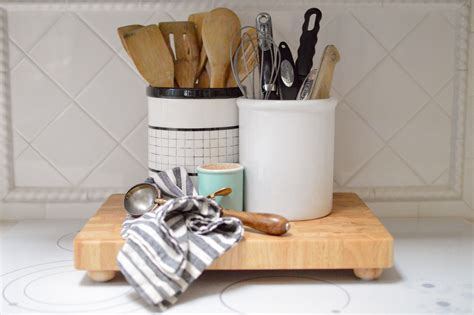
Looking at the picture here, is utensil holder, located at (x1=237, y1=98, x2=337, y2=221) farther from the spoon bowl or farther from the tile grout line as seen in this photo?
the tile grout line

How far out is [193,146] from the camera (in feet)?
3.11

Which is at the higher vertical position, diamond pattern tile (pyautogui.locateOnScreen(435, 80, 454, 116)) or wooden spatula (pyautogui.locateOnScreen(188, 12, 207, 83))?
wooden spatula (pyautogui.locateOnScreen(188, 12, 207, 83))

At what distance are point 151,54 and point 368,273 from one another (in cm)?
43

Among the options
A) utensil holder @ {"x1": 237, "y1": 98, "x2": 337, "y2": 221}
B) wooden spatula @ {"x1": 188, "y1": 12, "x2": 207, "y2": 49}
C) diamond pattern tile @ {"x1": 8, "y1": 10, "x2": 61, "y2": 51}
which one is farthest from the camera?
diamond pattern tile @ {"x1": 8, "y1": 10, "x2": 61, "y2": 51}

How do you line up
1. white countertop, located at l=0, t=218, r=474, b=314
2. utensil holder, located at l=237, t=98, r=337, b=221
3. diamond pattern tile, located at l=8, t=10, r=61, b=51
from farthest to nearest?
1. diamond pattern tile, located at l=8, t=10, r=61, b=51
2. utensil holder, located at l=237, t=98, r=337, b=221
3. white countertop, located at l=0, t=218, r=474, b=314

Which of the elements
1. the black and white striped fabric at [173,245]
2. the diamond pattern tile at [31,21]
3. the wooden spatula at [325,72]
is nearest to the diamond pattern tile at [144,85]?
the diamond pattern tile at [31,21]

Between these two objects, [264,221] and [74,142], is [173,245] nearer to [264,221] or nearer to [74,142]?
[264,221]

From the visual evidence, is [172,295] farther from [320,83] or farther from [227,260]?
[320,83]

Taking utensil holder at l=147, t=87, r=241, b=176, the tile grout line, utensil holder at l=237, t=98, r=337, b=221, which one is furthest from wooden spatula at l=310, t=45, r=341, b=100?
the tile grout line

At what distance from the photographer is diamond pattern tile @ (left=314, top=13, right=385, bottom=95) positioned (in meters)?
1.11

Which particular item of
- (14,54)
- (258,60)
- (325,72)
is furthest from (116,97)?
(325,72)

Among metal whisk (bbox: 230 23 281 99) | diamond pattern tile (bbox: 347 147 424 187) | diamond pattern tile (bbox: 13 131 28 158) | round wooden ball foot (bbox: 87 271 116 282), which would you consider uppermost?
metal whisk (bbox: 230 23 281 99)

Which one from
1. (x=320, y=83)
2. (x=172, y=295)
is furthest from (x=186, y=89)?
(x=172, y=295)

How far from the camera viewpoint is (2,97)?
110cm
